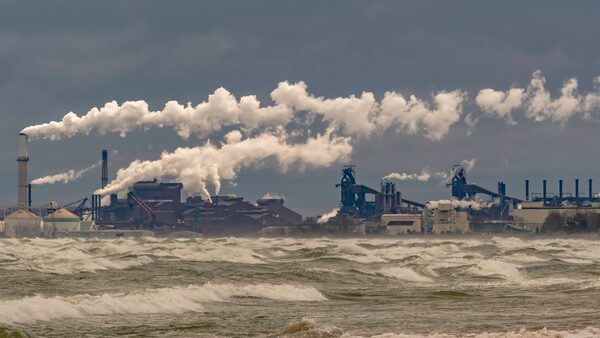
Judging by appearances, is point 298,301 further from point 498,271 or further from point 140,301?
point 498,271

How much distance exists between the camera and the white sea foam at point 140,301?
136ft

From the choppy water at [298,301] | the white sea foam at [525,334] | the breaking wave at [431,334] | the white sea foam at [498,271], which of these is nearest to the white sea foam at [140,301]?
the choppy water at [298,301]

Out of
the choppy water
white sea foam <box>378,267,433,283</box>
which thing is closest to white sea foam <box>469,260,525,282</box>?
the choppy water

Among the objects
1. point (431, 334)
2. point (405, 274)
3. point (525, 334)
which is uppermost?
point (525, 334)

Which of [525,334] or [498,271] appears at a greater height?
[525,334]

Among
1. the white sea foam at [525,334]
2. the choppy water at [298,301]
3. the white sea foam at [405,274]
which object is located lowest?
the white sea foam at [405,274]

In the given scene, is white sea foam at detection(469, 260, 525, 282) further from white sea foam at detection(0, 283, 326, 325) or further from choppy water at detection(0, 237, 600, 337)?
white sea foam at detection(0, 283, 326, 325)

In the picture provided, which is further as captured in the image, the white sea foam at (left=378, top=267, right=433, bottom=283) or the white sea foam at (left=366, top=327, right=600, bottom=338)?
the white sea foam at (left=378, top=267, right=433, bottom=283)

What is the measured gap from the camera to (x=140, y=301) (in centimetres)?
4581

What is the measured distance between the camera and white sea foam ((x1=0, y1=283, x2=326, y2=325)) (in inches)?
1635

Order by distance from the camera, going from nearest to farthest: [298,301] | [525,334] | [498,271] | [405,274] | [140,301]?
[525,334] < [140,301] < [298,301] < [405,274] < [498,271]

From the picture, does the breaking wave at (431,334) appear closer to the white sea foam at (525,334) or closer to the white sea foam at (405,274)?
the white sea foam at (525,334)

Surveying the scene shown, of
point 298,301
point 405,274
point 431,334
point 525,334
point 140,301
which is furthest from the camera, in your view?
point 405,274

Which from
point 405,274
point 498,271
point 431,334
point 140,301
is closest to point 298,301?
point 140,301
